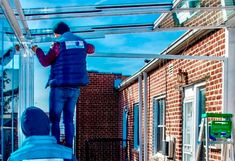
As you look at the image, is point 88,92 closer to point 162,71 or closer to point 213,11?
point 162,71

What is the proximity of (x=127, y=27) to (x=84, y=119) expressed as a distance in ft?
35.2

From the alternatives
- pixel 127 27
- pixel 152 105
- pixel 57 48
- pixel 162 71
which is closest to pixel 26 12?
pixel 57 48

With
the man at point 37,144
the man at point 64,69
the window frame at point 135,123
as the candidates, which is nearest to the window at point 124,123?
the window frame at point 135,123

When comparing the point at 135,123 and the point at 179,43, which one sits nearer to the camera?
the point at 179,43

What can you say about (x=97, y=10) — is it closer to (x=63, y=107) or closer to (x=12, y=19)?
(x=12, y=19)

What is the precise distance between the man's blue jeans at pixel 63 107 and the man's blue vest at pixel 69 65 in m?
0.12

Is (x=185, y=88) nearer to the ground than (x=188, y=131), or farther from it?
farther from it

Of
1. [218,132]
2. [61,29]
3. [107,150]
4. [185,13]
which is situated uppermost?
[185,13]

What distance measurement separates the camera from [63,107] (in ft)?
16.4

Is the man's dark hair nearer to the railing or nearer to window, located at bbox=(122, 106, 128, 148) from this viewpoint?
window, located at bbox=(122, 106, 128, 148)

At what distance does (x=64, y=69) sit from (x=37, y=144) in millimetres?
1308

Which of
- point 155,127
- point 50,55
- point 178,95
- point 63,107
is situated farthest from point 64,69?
point 155,127

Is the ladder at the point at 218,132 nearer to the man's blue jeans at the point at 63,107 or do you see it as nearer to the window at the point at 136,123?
the man's blue jeans at the point at 63,107

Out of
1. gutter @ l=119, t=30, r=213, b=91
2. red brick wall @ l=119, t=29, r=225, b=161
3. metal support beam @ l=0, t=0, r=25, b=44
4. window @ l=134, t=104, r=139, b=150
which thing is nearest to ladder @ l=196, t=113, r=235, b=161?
red brick wall @ l=119, t=29, r=225, b=161
